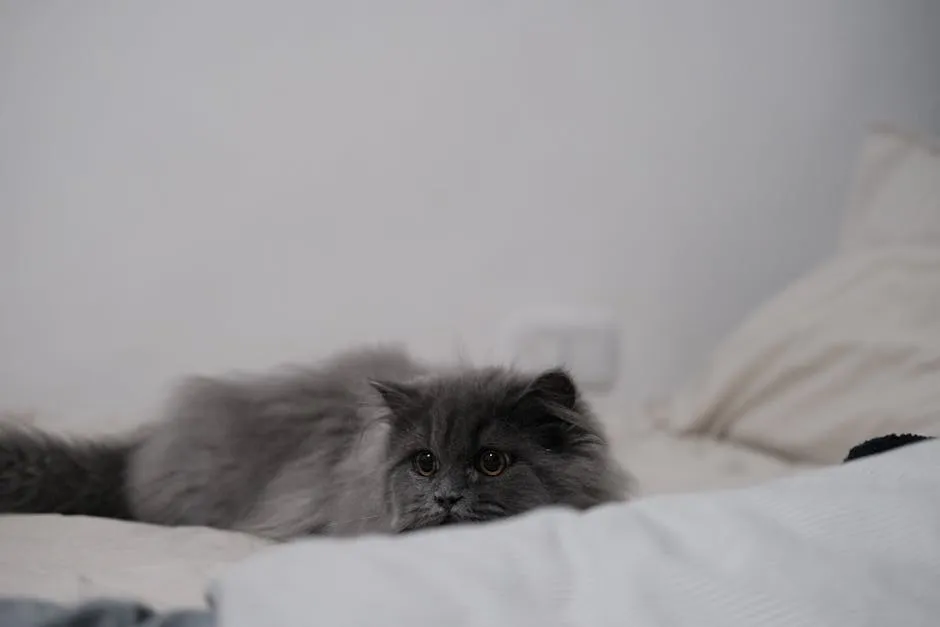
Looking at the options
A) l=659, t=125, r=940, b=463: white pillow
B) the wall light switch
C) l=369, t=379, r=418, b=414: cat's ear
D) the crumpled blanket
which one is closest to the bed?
l=659, t=125, r=940, b=463: white pillow

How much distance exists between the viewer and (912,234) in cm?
145

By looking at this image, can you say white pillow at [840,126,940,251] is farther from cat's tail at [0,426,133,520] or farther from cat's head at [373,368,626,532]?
cat's tail at [0,426,133,520]

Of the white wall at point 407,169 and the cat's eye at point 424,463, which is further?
the white wall at point 407,169

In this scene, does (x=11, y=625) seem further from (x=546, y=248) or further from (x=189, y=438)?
(x=546, y=248)

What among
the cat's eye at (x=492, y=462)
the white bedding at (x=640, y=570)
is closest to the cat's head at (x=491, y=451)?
the cat's eye at (x=492, y=462)

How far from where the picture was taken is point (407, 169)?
1.76 meters

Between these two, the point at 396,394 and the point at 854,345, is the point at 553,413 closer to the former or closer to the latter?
the point at 396,394

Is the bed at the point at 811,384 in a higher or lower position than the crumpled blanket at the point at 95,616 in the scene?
higher

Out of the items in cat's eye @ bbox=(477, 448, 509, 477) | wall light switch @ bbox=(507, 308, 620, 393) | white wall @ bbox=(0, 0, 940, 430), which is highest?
white wall @ bbox=(0, 0, 940, 430)

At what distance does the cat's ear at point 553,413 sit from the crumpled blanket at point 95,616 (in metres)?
0.59

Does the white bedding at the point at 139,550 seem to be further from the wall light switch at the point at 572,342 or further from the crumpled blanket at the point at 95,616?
the wall light switch at the point at 572,342

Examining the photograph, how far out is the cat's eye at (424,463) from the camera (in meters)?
1.10

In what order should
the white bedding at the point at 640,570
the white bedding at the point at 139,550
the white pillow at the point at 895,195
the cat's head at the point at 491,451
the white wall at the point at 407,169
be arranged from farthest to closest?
1. the white wall at the point at 407,169
2. the white pillow at the point at 895,195
3. the cat's head at the point at 491,451
4. the white bedding at the point at 139,550
5. the white bedding at the point at 640,570

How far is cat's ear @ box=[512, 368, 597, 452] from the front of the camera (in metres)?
1.10
